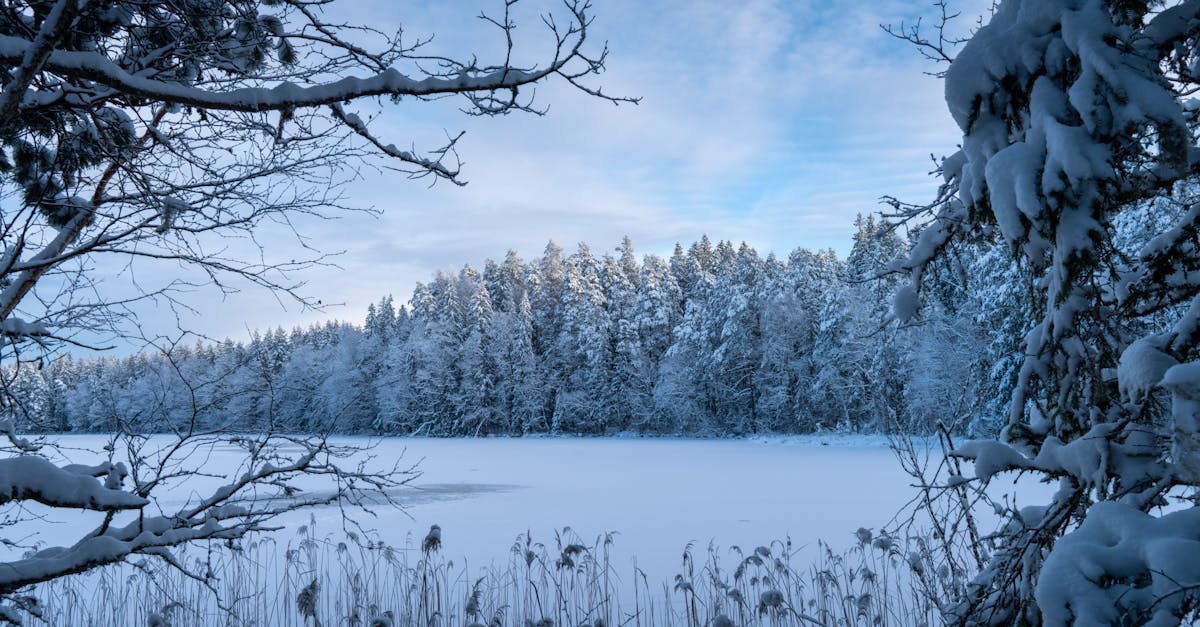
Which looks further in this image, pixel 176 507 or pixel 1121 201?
pixel 176 507

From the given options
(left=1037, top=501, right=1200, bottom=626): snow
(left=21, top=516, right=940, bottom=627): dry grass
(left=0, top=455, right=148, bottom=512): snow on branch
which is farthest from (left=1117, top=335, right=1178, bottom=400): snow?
(left=21, top=516, right=940, bottom=627): dry grass

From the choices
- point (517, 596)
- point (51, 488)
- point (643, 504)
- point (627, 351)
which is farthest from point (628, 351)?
point (51, 488)

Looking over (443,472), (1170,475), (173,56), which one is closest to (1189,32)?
(1170,475)

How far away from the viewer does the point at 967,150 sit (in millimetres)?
2047

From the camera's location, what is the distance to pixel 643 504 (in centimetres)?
1205

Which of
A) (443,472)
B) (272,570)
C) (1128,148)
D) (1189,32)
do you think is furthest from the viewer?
(443,472)

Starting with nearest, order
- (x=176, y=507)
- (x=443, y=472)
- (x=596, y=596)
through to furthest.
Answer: (x=596, y=596)
(x=176, y=507)
(x=443, y=472)

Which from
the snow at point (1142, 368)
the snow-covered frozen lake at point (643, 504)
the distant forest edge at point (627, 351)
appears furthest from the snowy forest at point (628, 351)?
the snow at point (1142, 368)

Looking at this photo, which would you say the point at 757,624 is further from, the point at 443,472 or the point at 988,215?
the point at 443,472

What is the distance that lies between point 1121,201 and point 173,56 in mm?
3102

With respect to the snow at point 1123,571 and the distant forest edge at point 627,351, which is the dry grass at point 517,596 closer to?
the snow at point 1123,571

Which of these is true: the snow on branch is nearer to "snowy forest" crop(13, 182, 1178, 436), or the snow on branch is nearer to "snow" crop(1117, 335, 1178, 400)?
"snow" crop(1117, 335, 1178, 400)

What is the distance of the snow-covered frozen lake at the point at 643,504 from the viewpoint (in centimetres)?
902

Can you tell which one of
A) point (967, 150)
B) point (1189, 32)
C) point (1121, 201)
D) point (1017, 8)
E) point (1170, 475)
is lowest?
point (1170, 475)
